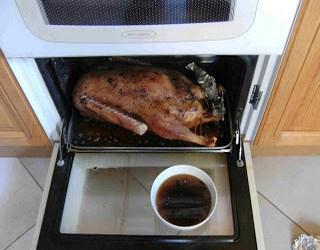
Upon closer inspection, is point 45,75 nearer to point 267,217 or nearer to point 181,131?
point 181,131

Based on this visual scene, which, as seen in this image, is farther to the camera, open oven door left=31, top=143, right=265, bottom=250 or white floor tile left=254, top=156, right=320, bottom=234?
white floor tile left=254, top=156, right=320, bottom=234

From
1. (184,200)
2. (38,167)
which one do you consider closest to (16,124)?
(38,167)

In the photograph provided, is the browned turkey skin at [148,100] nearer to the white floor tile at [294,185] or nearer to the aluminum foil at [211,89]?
the aluminum foil at [211,89]

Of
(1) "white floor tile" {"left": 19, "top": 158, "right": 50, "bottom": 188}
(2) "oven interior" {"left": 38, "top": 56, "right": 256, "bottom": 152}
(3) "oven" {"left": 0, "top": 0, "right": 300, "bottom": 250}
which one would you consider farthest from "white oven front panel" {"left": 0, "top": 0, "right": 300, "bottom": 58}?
(1) "white floor tile" {"left": 19, "top": 158, "right": 50, "bottom": 188}

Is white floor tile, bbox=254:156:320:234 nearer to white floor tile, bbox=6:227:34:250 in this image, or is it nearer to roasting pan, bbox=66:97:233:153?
roasting pan, bbox=66:97:233:153

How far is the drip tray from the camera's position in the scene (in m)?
0.87

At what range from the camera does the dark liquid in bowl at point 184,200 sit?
2.80ft

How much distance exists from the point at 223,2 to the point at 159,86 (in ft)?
0.98

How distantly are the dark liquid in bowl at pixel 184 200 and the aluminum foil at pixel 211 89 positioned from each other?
7.2 inches

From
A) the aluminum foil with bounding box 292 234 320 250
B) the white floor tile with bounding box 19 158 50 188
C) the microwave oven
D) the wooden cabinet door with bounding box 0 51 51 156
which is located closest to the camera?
the microwave oven

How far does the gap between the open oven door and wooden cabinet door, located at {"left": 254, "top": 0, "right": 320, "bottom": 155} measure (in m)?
0.10

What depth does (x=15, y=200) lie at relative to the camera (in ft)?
3.52

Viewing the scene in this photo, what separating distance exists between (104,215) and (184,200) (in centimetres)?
21

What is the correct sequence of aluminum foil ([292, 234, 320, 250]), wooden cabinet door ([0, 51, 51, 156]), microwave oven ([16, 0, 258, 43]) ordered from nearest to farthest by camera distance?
microwave oven ([16, 0, 258, 43]), wooden cabinet door ([0, 51, 51, 156]), aluminum foil ([292, 234, 320, 250])
